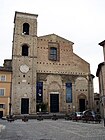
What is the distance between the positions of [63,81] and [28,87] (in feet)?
21.8

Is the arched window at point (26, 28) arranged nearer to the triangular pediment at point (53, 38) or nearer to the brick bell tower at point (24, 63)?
the brick bell tower at point (24, 63)

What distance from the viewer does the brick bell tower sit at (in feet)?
120

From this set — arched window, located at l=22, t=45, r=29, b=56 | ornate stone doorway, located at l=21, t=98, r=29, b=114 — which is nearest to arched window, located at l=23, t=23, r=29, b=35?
arched window, located at l=22, t=45, r=29, b=56

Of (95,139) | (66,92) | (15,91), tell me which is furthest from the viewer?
(66,92)

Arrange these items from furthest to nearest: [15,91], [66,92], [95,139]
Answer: [66,92], [15,91], [95,139]

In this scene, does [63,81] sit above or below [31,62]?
below

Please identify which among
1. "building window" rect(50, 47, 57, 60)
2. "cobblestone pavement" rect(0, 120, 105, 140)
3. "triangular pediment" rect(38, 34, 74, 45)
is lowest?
"cobblestone pavement" rect(0, 120, 105, 140)

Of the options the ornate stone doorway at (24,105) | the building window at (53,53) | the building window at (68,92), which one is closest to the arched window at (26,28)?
the building window at (53,53)

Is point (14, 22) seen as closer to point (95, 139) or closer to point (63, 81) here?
point (63, 81)

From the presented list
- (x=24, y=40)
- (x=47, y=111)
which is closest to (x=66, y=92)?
(x=47, y=111)

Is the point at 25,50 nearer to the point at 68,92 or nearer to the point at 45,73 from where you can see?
the point at 45,73

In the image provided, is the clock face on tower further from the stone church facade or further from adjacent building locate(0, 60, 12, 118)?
adjacent building locate(0, 60, 12, 118)

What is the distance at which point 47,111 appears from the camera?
37.3 meters

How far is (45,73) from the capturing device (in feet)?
129
